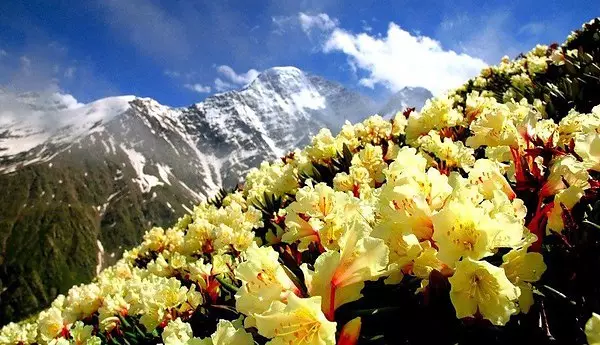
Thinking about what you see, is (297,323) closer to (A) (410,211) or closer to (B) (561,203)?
(A) (410,211)

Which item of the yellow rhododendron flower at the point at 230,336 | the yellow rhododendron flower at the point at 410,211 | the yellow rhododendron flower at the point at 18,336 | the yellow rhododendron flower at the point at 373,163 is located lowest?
the yellow rhododendron flower at the point at 18,336

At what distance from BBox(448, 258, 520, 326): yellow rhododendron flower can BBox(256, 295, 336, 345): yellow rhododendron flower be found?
1.42 ft

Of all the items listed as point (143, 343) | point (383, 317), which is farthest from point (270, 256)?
point (143, 343)

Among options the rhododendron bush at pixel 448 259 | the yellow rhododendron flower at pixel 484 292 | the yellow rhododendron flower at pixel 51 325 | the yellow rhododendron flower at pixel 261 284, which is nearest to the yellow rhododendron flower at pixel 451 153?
the rhododendron bush at pixel 448 259

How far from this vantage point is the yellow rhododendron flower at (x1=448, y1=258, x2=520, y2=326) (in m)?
1.43

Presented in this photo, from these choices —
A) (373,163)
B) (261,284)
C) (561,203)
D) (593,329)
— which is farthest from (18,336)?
(593,329)

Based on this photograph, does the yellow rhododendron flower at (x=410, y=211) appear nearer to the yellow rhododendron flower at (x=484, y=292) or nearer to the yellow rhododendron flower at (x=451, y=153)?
the yellow rhododendron flower at (x=484, y=292)

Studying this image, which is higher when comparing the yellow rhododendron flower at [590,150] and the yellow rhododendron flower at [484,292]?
the yellow rhododendron flower at [590,150]

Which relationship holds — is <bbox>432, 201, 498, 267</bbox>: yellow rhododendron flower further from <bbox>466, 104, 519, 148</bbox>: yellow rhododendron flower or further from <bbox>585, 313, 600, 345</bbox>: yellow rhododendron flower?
<bbox>466, 104, 519, 148</bbox>: yellow rhododendron flower

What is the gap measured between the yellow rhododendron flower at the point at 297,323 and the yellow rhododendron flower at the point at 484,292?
433mm

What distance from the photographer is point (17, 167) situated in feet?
641

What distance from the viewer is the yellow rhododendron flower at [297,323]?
1.38 m

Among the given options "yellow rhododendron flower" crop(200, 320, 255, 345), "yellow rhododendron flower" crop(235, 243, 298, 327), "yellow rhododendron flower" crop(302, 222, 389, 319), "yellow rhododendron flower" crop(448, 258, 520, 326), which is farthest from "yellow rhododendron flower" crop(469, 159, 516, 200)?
"yellow rhododendron flower" crop(200, 320, 255, 345)

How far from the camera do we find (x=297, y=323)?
1428mm
